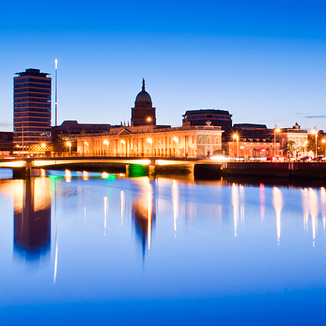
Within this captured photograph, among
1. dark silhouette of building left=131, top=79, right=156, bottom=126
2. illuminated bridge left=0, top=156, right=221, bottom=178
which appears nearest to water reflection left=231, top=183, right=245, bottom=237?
illuminated bridge left=0, top=156, right=221, bottom=178

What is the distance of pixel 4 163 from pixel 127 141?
7362 cm

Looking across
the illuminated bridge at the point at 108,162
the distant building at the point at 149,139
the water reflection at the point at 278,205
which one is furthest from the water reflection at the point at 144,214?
the distant building at the point at 149,139

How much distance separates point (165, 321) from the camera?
1784cm

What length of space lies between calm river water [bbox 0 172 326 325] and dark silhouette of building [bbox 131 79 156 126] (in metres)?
109

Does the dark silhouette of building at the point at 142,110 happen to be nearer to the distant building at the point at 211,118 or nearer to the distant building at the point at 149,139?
the distant building at the point at 149,139

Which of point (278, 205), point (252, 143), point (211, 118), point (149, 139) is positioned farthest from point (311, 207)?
point (211, 118)

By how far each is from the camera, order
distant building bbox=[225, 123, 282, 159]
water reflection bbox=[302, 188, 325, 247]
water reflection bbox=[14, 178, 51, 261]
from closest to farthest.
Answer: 1. water reflection bbox=[14, 178, 51, 261]
2. water reflection bbox=[302, 188, 325, 247]
3. distant building bbox=[225, 123, 282, 159]

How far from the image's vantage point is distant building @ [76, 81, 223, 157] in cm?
12362

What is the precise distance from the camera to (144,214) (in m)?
42.9

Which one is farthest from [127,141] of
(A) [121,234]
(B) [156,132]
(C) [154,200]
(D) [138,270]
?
(D) [138,270]

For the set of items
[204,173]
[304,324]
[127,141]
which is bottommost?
[304,324]

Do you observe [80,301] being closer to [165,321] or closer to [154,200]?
[165,321]

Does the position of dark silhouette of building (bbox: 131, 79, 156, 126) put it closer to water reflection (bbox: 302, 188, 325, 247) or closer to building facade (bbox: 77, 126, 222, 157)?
building facade (bbox: 77, 126, 222, 157)

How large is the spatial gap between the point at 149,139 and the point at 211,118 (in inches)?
2146
